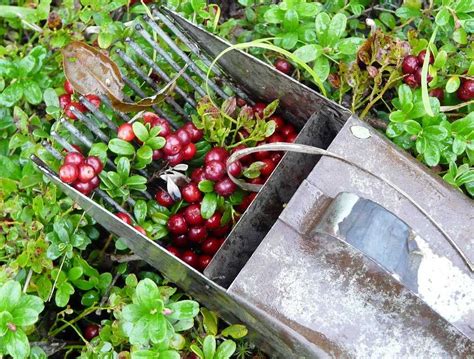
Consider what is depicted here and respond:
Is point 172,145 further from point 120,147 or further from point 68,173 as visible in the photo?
point 68,173

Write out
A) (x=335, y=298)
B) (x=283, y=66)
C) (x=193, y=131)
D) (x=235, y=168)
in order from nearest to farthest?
1. (x=335, y=298)
2. (x=235, y=168)
3. (x=193, y=131)
4. (x=283, y=66)

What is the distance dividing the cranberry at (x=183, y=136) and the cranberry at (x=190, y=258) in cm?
31

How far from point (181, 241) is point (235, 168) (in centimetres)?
28

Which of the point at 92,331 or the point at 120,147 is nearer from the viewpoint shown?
the point at 120,147

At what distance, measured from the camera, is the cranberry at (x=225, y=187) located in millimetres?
1767

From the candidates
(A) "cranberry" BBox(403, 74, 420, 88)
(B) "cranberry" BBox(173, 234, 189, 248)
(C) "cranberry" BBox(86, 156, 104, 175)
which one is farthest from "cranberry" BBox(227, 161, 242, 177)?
(A) "cranberry" BBox(403, 74, 420, 88)

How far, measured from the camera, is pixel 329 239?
5.07ft

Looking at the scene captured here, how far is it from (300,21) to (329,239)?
791 millimetres

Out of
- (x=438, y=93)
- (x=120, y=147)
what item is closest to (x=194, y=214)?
(x=120, y=147)

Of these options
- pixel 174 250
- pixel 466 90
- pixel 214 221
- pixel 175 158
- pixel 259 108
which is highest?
pixel 466 90

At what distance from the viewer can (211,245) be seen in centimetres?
182

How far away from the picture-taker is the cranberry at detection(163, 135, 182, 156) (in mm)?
1764

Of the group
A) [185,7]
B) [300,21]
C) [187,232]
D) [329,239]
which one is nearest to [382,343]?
[329,239]

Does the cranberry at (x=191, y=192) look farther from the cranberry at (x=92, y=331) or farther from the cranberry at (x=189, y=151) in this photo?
the cranberry at (x=92, y=331)
